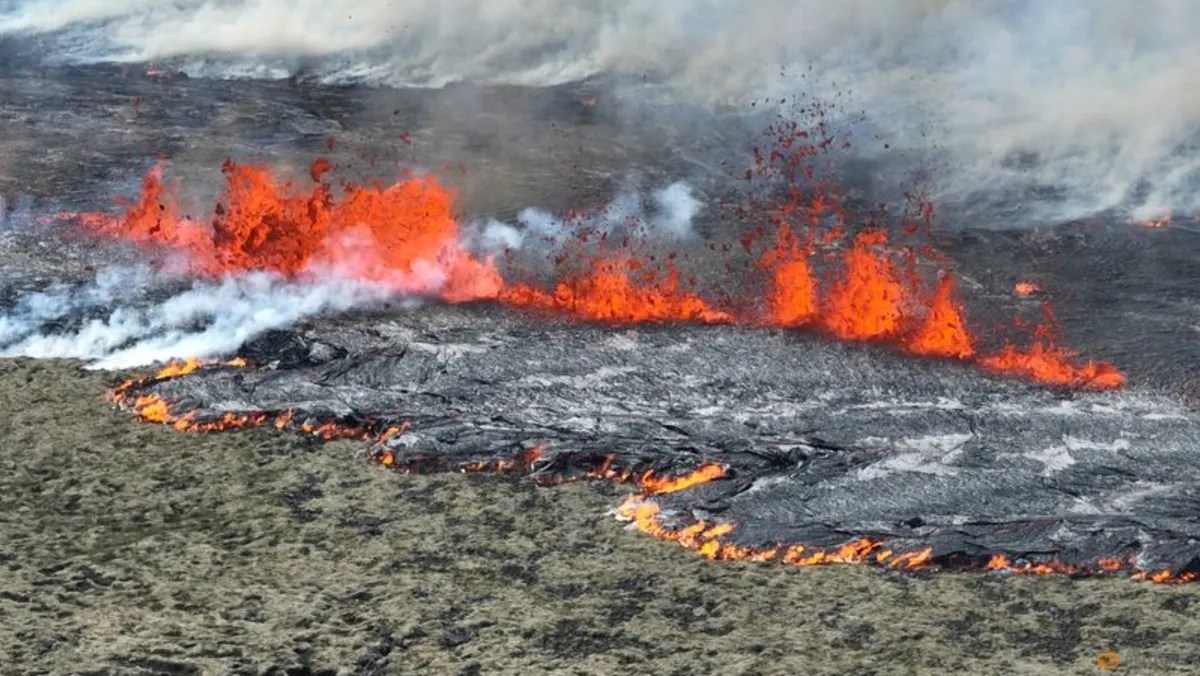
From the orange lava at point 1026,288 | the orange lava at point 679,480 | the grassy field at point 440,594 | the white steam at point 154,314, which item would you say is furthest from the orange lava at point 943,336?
the white steam at point 154,314

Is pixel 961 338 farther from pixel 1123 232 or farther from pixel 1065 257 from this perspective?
pixel 1123 232

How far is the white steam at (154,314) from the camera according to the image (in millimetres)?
11219

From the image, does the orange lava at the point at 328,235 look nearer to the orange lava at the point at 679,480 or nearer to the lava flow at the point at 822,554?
the orange lava at the point at 679,480

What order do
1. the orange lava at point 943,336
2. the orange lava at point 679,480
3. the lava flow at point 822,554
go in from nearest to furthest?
the lava flow at point 822,554 < the orange lava at point 679,480 < the orange lava at point 943,336

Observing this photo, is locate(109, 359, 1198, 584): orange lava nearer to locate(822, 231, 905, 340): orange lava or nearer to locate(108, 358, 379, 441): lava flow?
locate(108, 358, 379, 441): lava flow

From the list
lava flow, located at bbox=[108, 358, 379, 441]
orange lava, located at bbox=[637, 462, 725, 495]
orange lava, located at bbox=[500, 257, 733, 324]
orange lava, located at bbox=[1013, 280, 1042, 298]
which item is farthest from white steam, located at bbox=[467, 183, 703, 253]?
orange lava, located at bbox=[637, 462, 725, 495]

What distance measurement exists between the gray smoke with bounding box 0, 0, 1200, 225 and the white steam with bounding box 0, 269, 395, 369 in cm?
682

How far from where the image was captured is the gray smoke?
52.2 feet

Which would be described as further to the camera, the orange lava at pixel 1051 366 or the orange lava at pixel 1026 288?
the orange lava at pixel 1026 288

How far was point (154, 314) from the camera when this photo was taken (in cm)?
1191

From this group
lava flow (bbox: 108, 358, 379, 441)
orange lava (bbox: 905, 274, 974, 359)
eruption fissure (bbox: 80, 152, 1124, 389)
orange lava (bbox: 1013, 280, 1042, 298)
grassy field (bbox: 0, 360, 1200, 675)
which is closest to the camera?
grassy field (bbox: 0, 360, 1200, 675)

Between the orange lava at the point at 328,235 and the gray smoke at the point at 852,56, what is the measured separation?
5329mm

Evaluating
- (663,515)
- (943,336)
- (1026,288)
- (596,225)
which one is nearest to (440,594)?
(663,515)

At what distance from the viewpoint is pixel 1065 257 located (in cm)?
1343
